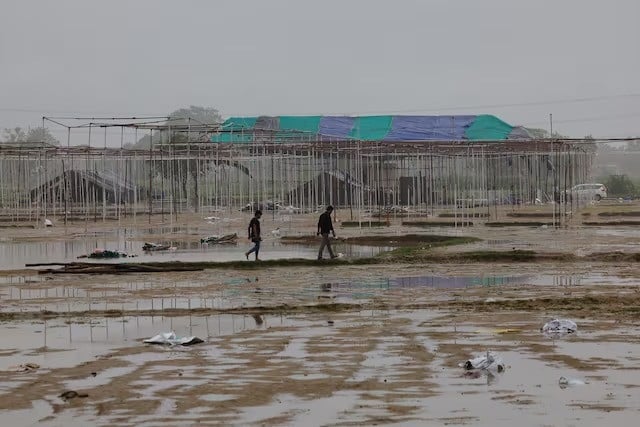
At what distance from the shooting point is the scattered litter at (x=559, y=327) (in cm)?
1370

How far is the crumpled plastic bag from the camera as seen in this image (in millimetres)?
11177

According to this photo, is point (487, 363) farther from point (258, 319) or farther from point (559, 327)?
point (258, 319)

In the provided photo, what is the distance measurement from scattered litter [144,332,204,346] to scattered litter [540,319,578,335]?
419 centimetres

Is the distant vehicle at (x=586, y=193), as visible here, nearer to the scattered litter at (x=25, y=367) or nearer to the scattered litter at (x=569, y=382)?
the scattered litter at (x=569, y=382)

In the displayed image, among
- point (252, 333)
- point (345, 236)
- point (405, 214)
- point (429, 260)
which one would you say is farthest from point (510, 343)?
point (405, 214)

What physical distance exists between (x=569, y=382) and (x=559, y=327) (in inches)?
135

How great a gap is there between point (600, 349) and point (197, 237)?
24100 millimetres

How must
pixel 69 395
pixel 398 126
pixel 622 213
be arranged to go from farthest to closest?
pixel 398 126 → pixel 622 213 → pixel 69 395

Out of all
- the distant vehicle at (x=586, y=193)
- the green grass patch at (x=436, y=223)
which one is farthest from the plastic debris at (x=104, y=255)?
the distant vehicle at (x=586, y=193)

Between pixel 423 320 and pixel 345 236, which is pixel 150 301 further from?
pixel 345 236

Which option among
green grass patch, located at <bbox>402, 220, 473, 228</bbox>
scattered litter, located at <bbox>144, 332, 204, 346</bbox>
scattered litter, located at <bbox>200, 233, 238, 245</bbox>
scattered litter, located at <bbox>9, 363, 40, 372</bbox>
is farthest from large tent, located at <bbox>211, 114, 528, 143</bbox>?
scattered litter, located at <bbox>9, 363, 40, 372</bbox>

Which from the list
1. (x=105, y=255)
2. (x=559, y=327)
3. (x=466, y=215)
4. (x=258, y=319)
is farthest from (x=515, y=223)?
(x=559, y=327)

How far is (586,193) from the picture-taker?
2368 inches

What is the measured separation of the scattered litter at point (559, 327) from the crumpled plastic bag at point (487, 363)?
2498 mm
